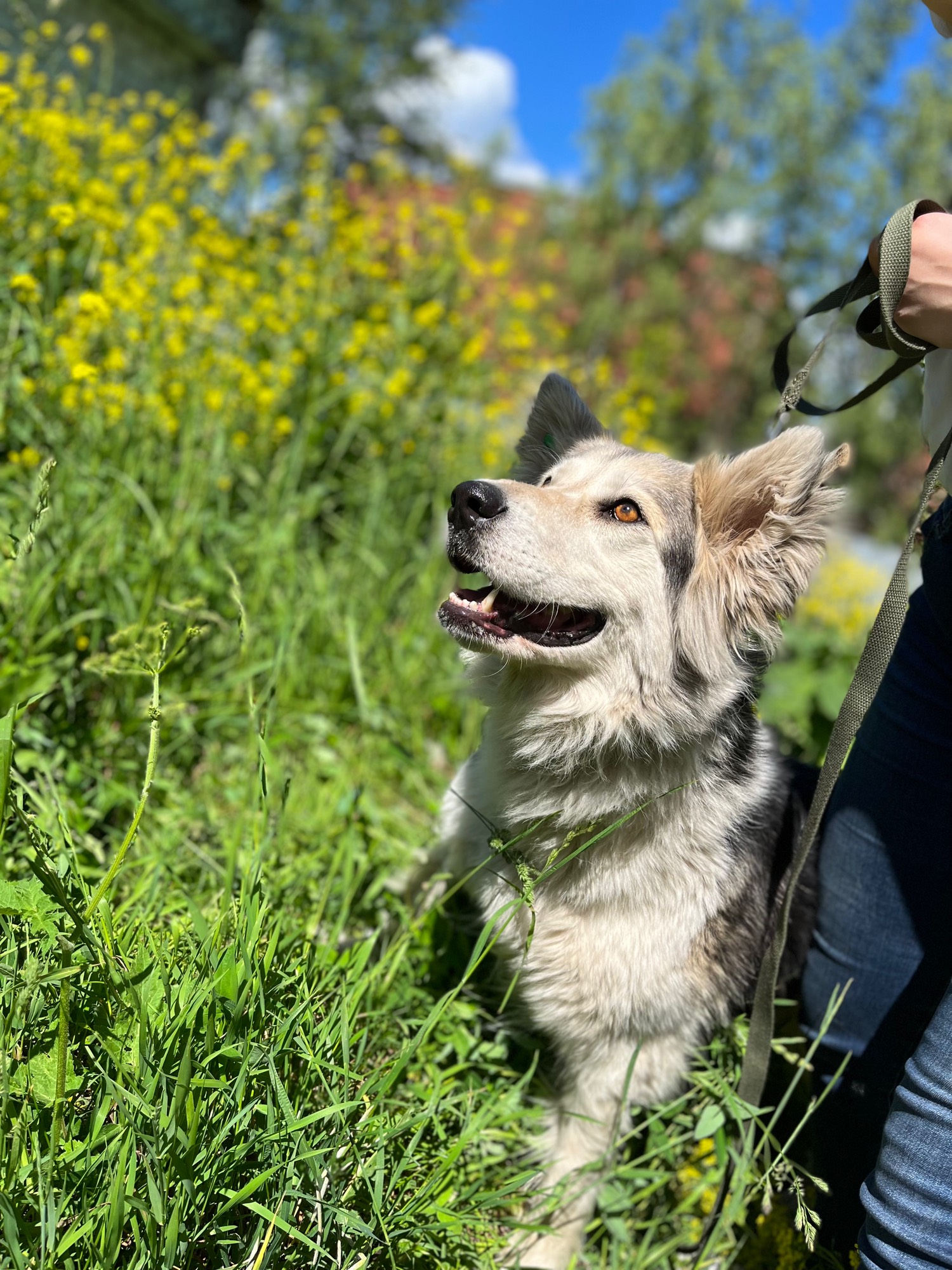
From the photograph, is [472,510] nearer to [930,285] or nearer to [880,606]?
[880,606]

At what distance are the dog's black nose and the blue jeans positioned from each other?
101 centimetres

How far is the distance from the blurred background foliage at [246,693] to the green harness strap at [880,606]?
0.85ft

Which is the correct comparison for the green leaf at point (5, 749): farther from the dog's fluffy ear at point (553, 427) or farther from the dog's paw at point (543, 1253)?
the dog's fluffy ear at point (553, 427)

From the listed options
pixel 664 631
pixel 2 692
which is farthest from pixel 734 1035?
pixel 2 692

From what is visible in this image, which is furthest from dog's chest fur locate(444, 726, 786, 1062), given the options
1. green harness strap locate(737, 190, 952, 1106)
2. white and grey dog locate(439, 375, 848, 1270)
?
green harness strap locate(737, 190, 952, 1106)

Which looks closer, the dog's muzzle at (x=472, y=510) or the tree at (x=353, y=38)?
the dog's muzzle at (x=472, y=510)

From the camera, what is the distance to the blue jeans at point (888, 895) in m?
2.04

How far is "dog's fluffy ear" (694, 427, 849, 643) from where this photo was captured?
6.35 ft

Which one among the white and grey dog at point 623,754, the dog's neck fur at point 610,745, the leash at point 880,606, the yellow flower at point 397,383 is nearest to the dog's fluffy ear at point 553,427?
the white and grey dog at point 623,754

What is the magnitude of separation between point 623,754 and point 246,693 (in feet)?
5.26

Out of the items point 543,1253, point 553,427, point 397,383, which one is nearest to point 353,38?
point 397,383

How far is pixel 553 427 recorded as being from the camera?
275 cm

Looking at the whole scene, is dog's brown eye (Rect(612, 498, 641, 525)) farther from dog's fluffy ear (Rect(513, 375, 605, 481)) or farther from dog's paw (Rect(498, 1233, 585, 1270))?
dog's paw (Rect(498, 1233, 585, 1270))

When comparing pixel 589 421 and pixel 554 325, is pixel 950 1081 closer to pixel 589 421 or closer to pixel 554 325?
pixel 589 421
